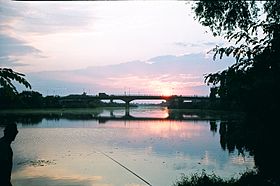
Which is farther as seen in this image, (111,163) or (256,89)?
(111,163)

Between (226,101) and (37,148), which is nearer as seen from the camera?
(226,101)

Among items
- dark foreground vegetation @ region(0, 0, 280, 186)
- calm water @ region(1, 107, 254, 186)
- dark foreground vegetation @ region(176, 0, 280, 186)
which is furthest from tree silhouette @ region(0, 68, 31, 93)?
calm water @ region(1, 107, 254, 186)

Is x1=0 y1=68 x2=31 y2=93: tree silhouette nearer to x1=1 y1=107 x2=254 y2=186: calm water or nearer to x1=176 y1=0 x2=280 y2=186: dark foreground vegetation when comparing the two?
x1=176 y1=0 x2=280 y2=186: dark foreground vegetation

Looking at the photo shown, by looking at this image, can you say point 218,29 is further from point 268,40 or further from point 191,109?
point 191,109

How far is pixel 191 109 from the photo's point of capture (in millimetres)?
156750

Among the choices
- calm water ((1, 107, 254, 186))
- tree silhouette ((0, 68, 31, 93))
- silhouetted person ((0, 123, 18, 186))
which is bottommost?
calm water ((1, 107, 254, 186))

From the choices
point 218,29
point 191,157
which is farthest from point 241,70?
point 191,157

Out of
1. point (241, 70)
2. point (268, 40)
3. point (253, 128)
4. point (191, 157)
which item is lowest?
point (191, 157)

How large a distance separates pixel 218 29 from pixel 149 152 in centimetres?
2726

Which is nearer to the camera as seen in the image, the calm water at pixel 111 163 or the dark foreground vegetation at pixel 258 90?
the dark foreground vegetation at pixel 258 90

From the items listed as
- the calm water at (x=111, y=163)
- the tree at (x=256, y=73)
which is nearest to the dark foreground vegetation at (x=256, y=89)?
the tree at (x=256, y=73)

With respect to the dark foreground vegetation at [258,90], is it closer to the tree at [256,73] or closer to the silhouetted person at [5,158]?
the tree at [256,73]

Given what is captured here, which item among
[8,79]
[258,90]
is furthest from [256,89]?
[8,79]

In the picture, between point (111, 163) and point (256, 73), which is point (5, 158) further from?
point (111, 163)
